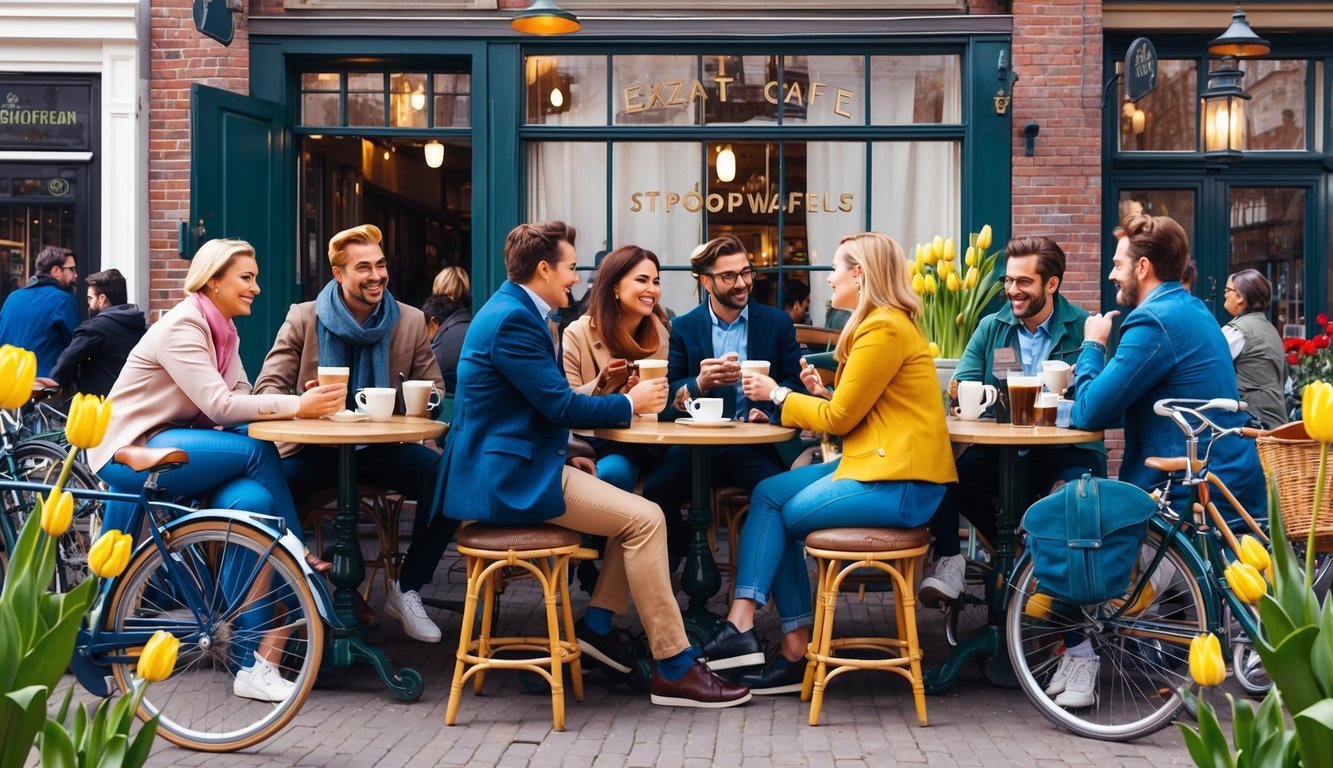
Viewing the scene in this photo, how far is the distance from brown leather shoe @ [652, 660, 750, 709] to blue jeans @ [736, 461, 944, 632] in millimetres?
336

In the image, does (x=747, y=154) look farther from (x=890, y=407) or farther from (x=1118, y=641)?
(x=1118, y=641)

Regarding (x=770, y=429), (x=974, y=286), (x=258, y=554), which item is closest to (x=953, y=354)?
(x=974, y=286)

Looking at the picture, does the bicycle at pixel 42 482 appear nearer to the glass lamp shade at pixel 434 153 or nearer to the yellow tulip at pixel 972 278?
the glass lamp shade at pixel 434 153

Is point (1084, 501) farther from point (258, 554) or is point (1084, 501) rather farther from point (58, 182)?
point (58, 182)

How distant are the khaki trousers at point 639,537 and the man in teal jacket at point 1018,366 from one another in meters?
1.18

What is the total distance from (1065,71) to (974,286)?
307 centimetres

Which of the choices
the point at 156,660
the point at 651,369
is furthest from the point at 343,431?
the point at 156,660

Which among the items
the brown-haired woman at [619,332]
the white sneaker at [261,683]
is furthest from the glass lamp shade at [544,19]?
the white sneaker at [261,683]

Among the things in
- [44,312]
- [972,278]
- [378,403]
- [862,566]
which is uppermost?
[972,278]

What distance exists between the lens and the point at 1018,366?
573cm

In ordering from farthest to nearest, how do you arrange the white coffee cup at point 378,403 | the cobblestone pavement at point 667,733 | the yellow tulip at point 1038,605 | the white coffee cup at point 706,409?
1. the white coffee cup at point 706,409
2. the white coffee cup at point 378,403
3. the yellow tulip at point 1038,605
4. the cobblestone pavement at point 667,733

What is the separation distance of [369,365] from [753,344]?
169 cm

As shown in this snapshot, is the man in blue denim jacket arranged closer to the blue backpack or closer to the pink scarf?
the blue backpack

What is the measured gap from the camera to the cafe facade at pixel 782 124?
883cm
